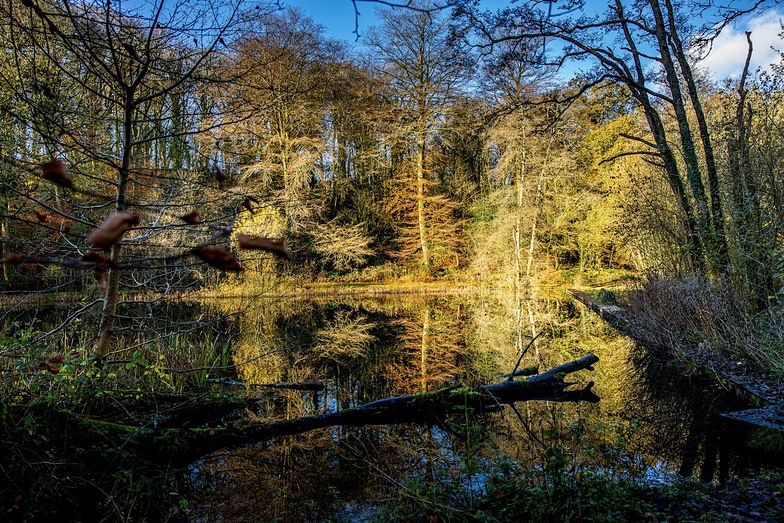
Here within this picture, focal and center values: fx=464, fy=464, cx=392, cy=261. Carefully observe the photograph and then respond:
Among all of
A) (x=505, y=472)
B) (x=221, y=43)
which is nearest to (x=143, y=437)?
(x=505, y=472)

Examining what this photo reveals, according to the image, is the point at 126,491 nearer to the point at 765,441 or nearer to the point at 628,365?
the point at 765,441

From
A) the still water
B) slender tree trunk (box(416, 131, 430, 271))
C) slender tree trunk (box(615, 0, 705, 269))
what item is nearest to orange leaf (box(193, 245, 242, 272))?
the still water

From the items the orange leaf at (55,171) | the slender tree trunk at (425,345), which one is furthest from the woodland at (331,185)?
the slender tree trunk at (425,345)

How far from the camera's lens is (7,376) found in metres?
3.92

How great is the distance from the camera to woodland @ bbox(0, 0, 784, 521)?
103 inches

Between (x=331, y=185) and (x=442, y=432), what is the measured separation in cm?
1834

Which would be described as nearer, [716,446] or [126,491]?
[126,491]

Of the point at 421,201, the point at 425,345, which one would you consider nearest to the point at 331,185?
the point at 421,201

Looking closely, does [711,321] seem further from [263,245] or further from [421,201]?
[421,201]

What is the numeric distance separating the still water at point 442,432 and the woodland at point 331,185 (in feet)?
2.38

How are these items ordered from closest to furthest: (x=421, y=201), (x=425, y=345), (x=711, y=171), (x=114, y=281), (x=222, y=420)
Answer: (x=114, y=281) → (x=222, y=420) → (x=711, y=171) → (x=425, y=345) → (x=421, y=201)

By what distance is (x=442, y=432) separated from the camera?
196 inches

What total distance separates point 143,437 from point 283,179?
16.2 meters

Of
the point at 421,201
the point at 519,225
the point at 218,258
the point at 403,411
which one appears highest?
the point at 421,201
